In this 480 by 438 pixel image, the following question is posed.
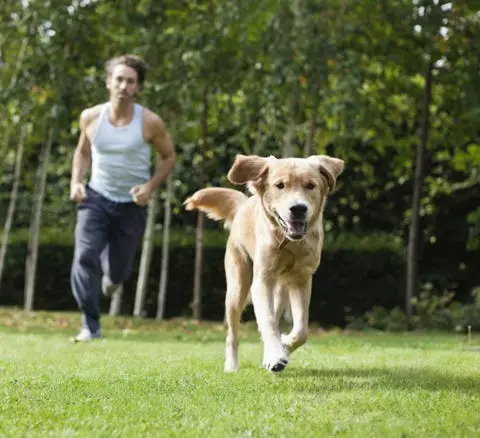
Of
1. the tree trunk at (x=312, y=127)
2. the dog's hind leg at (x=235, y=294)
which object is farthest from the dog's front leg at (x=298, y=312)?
the tree trunk at (x=312, y=127)

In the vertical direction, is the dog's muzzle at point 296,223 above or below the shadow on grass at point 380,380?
above

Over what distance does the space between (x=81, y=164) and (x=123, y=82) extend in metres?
0.87

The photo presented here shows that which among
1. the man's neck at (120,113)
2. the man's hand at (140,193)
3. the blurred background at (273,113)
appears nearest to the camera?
the man's hand at (140,193)

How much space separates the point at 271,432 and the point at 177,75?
9392 mm

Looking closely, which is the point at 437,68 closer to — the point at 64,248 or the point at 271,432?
the point at 64,248

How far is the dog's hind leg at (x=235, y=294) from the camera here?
6094 millimetres

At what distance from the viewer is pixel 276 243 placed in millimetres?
5602

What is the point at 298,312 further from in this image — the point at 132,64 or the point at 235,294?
the point at 132,64

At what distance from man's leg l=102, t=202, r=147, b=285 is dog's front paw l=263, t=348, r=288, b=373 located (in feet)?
12.3

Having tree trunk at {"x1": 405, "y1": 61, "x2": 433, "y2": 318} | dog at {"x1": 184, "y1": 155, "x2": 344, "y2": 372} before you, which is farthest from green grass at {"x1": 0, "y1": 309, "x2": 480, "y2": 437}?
tree trunk at {"x1": 405, "y1": 61, "x2": 433, "y2": 318}

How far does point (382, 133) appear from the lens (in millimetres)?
13727

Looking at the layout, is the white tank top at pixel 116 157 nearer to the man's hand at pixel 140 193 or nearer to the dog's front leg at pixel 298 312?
the man's hand at pixel 140 193

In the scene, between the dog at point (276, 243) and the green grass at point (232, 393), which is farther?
the dog at point (276, 243)

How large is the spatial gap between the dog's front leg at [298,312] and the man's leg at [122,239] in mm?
3157
